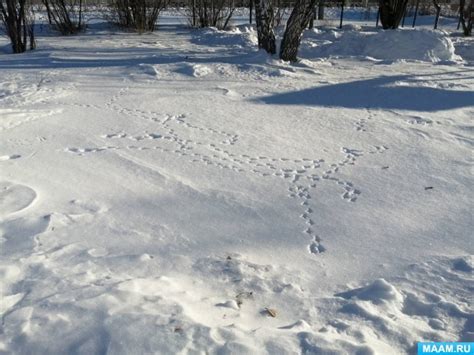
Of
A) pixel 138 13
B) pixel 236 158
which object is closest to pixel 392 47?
pixel 236 158

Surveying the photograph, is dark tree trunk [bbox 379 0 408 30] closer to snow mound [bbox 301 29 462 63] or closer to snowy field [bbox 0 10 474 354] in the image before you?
snow mound [bbox 301 29 462 63]

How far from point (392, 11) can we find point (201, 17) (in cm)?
538

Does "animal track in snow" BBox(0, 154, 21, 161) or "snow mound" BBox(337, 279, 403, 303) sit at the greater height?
"animal track in snow" BBox(0, 154, 21, 161)

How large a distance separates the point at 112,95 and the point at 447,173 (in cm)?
381

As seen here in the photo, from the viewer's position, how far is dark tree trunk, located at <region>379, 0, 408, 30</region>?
11.2 m

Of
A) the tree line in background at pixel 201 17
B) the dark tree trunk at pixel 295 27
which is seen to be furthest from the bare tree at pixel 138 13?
the dark tree trunk at pixel 295 27

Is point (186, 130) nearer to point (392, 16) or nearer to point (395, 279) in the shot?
point (395, 279)

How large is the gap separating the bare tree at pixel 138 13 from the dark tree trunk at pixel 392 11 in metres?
5.85

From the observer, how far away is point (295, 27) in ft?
23.8

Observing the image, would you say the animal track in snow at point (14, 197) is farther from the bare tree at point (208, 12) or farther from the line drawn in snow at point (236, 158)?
the bare tree at point (208, 12)

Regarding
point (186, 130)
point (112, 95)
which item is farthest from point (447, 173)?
point (112, 95)

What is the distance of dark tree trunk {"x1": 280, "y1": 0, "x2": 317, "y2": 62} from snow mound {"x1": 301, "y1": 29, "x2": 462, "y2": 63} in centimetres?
138

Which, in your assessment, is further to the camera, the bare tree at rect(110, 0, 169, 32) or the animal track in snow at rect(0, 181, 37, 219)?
the bare tree at rect(110, 0, 169, 32)

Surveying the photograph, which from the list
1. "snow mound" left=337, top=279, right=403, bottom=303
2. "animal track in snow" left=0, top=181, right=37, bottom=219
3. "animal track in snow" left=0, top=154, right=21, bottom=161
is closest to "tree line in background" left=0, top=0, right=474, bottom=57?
"animal track in snow" left=0, top=154, right=21, bottom=161
